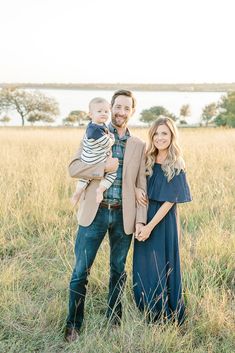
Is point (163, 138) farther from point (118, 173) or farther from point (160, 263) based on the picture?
point (160, 263)

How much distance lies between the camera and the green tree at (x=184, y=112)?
33.1m

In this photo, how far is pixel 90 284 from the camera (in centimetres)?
358

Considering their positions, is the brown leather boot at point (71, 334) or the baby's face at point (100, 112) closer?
the baby's face at point (100, 112)

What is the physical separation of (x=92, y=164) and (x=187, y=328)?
1.30m

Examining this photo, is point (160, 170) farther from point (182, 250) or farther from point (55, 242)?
point (55, 242)

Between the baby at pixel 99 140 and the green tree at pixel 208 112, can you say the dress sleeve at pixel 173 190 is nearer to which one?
the baby at pixel 99 140

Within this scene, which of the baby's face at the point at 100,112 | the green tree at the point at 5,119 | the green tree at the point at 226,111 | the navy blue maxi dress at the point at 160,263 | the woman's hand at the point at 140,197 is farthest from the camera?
the green tree at the point at 5,119

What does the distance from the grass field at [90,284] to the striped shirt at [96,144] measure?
988 mm

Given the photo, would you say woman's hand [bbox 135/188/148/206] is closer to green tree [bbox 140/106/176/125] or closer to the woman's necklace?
the woman's necklace

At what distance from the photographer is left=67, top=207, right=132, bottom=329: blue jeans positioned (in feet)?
9.60

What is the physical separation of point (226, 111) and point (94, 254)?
2499 centimetres

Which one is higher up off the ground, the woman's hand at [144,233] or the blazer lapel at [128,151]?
the blazer lapel at [128,151]

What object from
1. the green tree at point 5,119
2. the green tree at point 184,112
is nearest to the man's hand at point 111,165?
the green tree at point 184,112

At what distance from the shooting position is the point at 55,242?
4438mm
